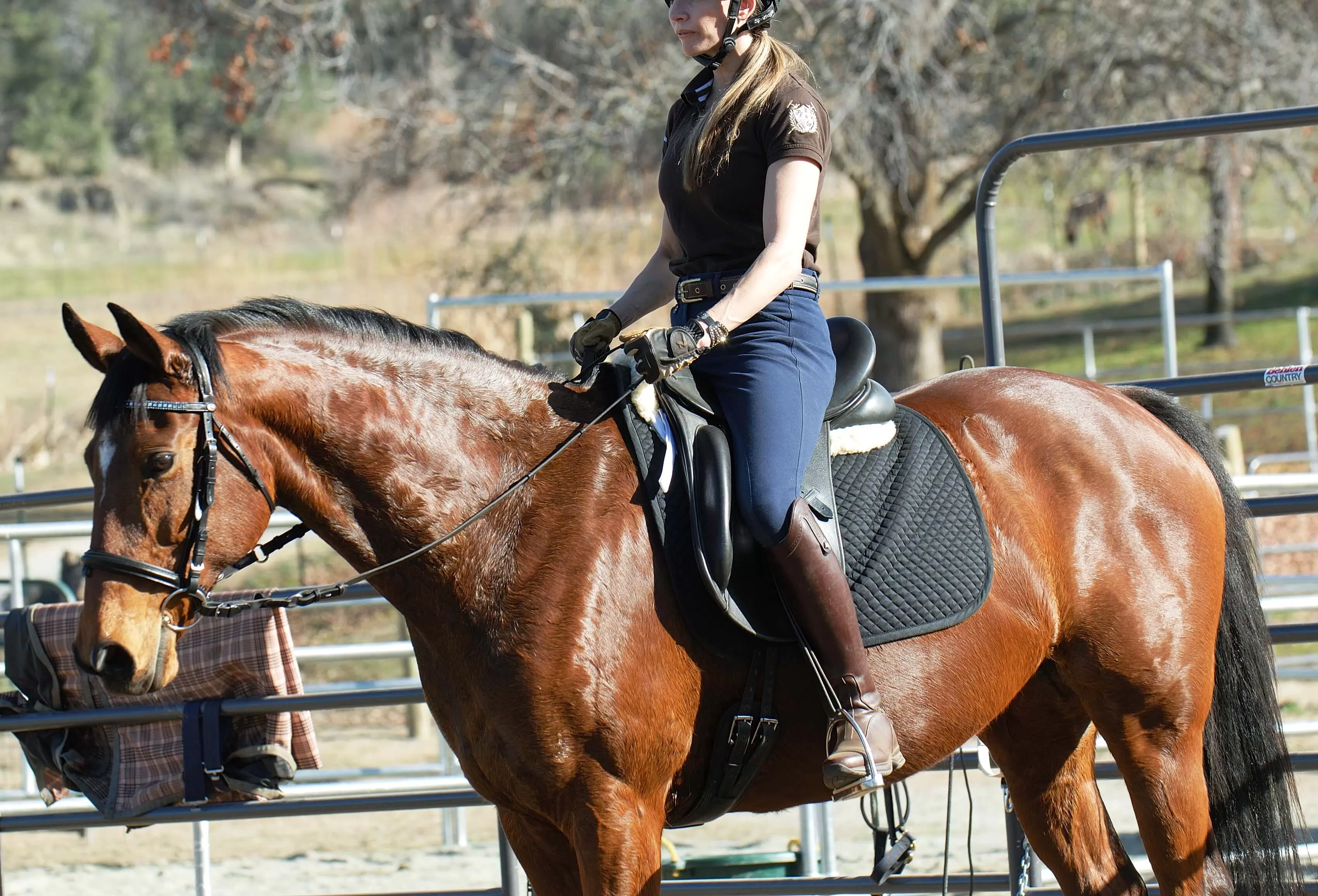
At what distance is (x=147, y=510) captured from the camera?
7.66ft

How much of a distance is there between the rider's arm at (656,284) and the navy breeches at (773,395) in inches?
10.9

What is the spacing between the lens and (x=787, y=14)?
37.1 feet

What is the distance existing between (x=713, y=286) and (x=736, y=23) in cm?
56

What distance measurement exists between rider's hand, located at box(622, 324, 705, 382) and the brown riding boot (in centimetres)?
38

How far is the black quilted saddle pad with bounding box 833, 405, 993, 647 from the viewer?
9.22 feet

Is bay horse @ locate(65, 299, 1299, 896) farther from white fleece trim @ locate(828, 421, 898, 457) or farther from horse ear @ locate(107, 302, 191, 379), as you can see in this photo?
white fleece trim @ locate(828, 421, 898, 457)

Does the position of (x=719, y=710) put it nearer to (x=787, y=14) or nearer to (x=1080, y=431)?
(x=1080, y=431)

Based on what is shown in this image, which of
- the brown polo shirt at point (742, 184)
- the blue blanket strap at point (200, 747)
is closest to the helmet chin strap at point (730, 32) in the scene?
the brown polo shirt at point (742, 184)

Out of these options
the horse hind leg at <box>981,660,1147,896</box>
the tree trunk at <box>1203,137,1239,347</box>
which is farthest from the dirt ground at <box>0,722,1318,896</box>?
the tree trunk at <box>1203,137,1239,347</box>

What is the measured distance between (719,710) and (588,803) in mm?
344

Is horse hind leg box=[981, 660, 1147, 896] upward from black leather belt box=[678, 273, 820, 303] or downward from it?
downward

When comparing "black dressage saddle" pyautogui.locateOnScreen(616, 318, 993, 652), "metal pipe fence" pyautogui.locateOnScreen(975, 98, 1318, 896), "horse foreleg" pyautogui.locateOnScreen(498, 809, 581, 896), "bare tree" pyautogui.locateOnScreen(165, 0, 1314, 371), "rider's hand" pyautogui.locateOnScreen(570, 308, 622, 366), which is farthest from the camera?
"bare tree" pyautogui.locateOnScreen(165, 0, 1314, 371)

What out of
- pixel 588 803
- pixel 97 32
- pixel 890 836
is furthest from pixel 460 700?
pixel 97 32

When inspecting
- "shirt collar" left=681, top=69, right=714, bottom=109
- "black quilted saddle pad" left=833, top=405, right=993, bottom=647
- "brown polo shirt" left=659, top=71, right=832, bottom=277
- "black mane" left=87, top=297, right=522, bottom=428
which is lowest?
"black quilted saddle pad" left=833, top=405, right=993, bottom=647
